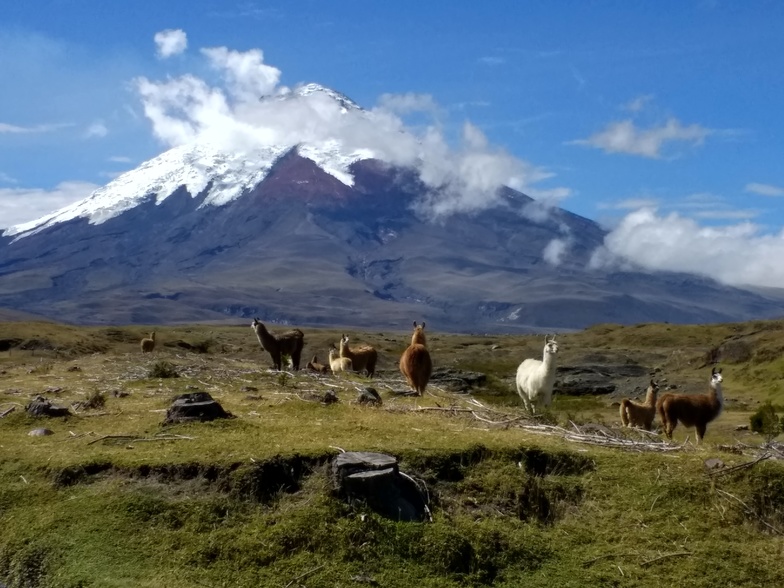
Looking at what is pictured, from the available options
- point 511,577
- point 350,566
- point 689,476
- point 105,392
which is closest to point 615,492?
point 689,476

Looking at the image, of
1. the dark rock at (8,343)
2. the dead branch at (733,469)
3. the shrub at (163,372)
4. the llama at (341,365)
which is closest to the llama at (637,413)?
the llama at (341,365)

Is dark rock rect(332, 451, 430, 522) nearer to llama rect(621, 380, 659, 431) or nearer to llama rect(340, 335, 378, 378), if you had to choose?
llama rect(621, 380, 659, 431)

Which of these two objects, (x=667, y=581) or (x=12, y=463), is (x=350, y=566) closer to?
(x=667, y=581)

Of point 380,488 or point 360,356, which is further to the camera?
point 360,356

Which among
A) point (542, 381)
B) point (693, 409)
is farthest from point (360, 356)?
point (693, 409)

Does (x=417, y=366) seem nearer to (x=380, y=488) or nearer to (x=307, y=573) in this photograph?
(x=380, y=488)

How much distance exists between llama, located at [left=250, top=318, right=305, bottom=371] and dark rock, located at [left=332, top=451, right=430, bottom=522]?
17.7 m

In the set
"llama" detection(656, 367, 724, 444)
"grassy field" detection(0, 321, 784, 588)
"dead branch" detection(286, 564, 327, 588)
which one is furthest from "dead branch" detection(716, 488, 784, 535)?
"llama" detection(656, 367, 724, 444)

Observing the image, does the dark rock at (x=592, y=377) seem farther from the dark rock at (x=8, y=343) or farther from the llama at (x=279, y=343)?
the dark rock at (x=8, y=343)

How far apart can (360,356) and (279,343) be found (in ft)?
8.91

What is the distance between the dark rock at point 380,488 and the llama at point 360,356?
17.3 m

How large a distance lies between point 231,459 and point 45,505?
95.2 inches

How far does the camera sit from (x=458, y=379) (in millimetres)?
44719

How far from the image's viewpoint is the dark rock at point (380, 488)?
10742mm
